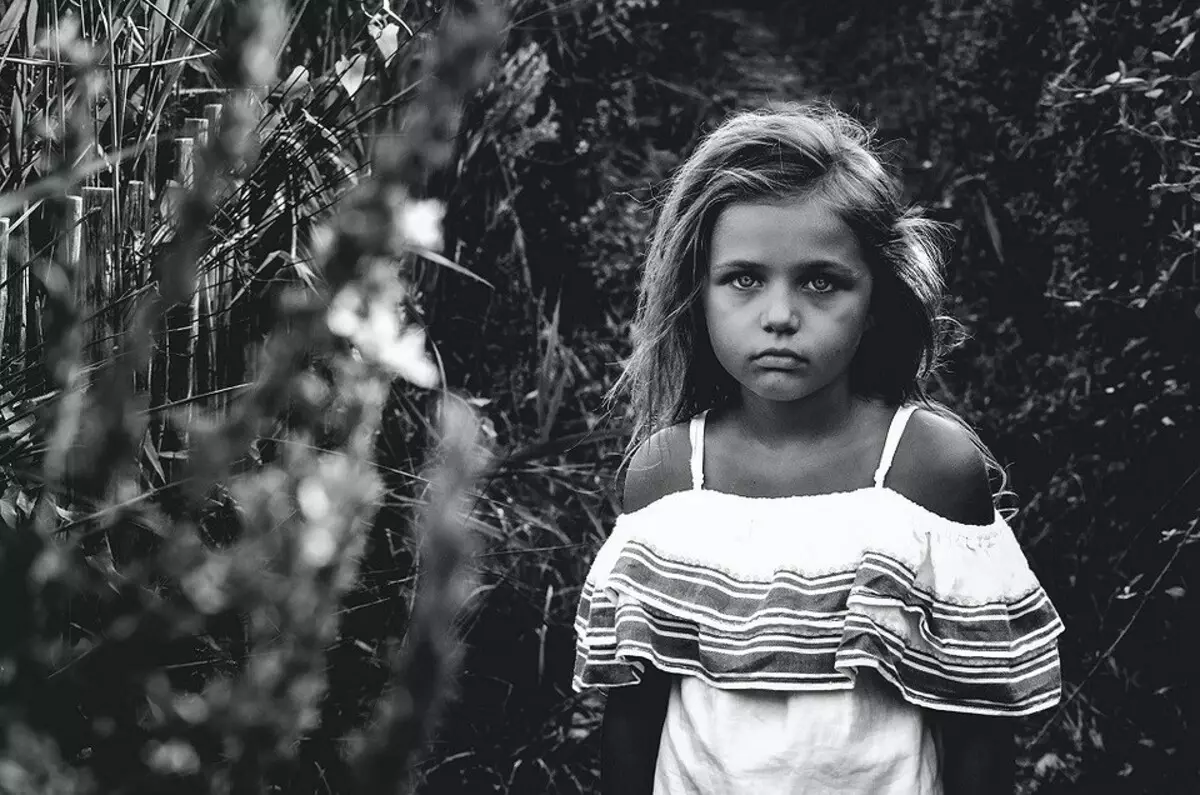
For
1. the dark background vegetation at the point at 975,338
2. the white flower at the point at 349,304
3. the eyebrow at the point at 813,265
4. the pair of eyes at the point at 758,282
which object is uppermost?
the white flower at the point at 349,304

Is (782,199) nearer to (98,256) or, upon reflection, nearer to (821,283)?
(821,283)

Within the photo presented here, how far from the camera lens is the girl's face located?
170cm

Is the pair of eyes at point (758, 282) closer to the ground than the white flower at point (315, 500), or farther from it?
closer to the ground

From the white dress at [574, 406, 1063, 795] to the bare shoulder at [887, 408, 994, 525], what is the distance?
19 millimetres

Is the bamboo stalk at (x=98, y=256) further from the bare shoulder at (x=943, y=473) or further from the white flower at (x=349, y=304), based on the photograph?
the white flower at (x=349, y=304)

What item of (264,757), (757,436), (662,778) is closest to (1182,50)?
(757,436)

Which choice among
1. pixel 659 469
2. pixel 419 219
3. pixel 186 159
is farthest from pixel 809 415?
pixel 419 219

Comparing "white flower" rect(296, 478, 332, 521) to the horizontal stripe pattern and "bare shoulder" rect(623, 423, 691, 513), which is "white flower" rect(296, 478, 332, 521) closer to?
the horizontal stripe pattern

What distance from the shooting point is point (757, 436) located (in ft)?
6.00

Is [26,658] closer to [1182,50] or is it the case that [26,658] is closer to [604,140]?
[1182,50]

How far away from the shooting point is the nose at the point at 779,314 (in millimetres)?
1684

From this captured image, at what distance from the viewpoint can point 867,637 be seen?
158cm

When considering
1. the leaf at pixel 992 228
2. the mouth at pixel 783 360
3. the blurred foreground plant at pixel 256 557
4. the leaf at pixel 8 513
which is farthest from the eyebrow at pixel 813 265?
the leaf at pixel 992 228

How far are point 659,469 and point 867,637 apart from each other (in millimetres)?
403
